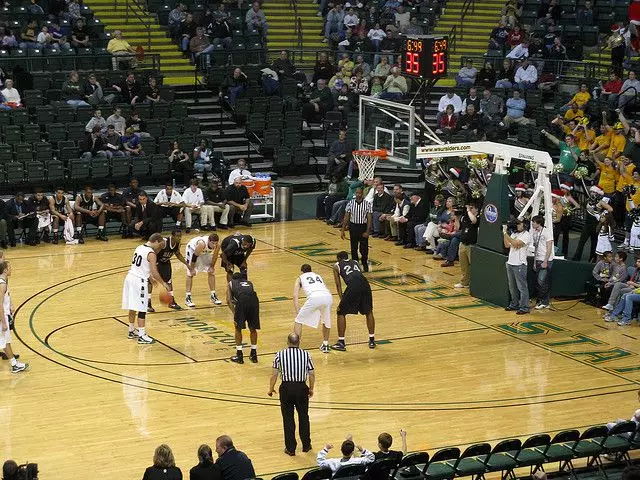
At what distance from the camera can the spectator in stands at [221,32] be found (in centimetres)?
3716

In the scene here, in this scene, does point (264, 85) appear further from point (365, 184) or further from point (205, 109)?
point (365, 184)

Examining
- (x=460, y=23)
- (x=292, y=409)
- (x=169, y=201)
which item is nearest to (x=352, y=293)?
(x=292, y=409)

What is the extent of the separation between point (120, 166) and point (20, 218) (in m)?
3.72

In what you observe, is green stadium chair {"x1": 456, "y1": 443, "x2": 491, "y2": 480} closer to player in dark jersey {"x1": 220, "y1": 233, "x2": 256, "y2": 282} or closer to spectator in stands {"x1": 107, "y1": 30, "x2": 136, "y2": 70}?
player in dark jersey {"x1": 220, "y1": 233, "x2": 256, "y2": 282}

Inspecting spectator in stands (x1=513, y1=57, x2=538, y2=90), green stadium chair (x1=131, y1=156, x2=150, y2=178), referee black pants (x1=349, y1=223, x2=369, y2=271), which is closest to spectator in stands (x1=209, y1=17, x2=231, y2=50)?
green stadium chair (x1=131, y1=156, x2=150, y2=178)

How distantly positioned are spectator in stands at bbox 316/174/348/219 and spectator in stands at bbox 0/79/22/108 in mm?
8029

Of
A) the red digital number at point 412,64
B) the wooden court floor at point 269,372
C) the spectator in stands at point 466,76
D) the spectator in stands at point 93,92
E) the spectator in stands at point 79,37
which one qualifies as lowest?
the wooden court floor at point 269,372

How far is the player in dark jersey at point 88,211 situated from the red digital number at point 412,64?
25.2 feet

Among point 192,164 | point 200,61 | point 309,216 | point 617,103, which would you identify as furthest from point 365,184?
point 200,61

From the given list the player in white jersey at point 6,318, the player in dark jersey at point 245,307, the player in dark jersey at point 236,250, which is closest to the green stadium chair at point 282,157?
the player in dark jersey at point 236,250

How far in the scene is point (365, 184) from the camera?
29562 millimetres

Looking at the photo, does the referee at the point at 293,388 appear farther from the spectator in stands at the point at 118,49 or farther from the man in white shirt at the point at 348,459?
the spectator in stands at the point at 118,49

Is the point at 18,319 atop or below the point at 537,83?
below

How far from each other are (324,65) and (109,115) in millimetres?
7176
